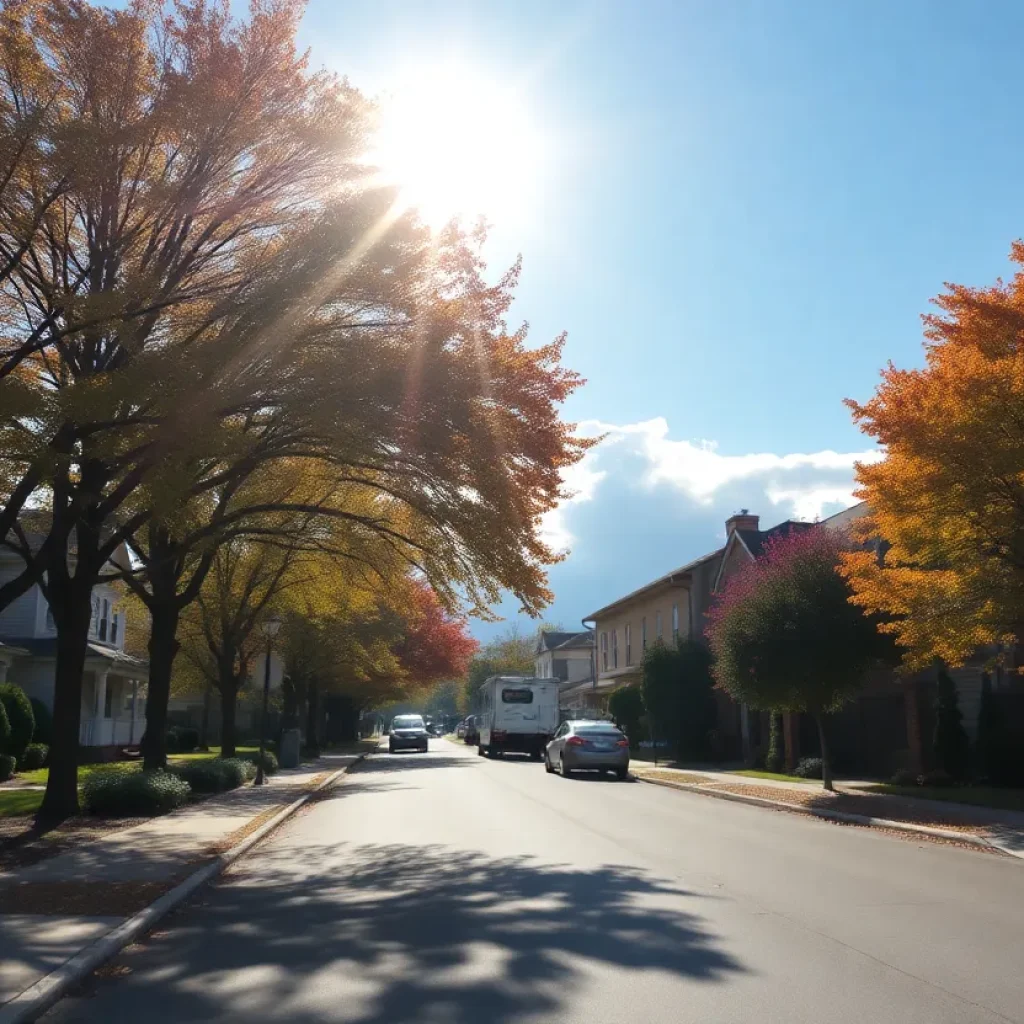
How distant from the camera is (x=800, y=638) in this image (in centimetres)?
2155

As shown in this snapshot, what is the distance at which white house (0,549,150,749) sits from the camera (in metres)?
30.8

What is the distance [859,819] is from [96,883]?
11601 millimetres

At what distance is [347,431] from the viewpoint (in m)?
13.2

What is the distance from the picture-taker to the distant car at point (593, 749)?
1098 inches

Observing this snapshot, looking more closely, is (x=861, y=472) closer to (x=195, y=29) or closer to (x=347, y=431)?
(x=347, y=431)

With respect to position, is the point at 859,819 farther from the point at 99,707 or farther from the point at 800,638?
the point at 99,707

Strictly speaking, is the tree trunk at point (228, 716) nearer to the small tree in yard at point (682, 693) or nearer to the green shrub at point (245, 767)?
the green shrub at point (245, 767)

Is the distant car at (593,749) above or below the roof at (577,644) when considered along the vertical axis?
below

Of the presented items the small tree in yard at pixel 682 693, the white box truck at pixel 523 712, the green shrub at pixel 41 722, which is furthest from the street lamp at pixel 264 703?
the small tree in yard at pixel 682 693

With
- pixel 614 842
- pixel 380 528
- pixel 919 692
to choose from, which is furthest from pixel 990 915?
pixel 919 692

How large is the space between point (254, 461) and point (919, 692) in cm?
1740

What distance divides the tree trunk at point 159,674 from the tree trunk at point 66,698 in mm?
5189

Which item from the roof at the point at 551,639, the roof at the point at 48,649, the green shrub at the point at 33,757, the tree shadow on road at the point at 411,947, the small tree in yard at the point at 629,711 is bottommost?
the tree shadow on road at the point at 411,947

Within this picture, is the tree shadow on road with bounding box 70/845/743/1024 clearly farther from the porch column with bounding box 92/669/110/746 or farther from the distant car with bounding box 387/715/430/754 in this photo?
the distant car with bounding box 387/715/430/754
